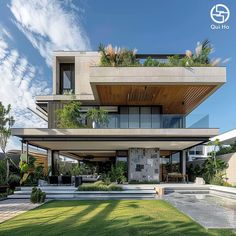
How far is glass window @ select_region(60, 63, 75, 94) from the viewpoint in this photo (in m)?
23.3

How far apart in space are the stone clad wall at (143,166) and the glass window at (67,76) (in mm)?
7556

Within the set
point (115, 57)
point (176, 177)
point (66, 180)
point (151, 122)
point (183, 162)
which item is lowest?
point (176, 177)

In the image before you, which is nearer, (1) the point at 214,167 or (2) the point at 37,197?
(2) the point at 37,197

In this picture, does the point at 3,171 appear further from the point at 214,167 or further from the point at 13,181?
the point at 214,167

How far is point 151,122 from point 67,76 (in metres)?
9.31

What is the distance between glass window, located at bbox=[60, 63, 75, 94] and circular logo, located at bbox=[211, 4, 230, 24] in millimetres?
11495

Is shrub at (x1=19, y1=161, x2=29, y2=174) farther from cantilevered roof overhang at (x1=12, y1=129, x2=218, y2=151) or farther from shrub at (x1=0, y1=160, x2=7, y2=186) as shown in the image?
cantilevered roof overhang at (x1=12, y1=129, x2=218, y2=151)

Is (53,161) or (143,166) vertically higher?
(53,161)

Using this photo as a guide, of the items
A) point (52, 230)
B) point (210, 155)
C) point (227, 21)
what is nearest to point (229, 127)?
point (210, 155)

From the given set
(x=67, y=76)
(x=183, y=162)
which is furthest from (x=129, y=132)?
(x=67, y=76)

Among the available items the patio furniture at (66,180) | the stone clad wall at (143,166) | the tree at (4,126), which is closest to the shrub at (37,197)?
the patio furniture at (66,180)

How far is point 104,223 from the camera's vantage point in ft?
26.5

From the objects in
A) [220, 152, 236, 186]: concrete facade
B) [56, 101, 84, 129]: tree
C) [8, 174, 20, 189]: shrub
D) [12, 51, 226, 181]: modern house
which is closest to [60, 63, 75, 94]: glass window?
[12, 51, 226, 181]: modern house

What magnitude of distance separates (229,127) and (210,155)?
488 inches
